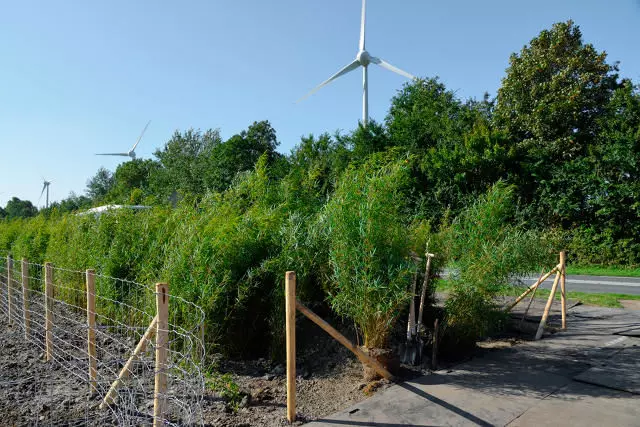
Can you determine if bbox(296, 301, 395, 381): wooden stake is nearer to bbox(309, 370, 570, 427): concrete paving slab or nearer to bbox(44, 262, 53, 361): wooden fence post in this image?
bbox(309, 370, 570, 427): concrete paving slab

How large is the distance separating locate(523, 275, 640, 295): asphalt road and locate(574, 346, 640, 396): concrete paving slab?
600cm

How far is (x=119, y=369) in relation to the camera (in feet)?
15.3

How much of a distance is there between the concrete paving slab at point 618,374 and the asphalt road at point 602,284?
6.00 m

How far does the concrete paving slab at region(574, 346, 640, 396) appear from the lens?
13.6 ft

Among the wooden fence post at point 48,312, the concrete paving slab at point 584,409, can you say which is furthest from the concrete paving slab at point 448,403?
the wooden fence post at point 48,312

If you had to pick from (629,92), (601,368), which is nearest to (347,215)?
(601,368)

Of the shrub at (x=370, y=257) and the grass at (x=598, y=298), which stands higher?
the shrub at (x=370, y=257)

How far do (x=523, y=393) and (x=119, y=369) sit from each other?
157 inches

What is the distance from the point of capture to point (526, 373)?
179 inches

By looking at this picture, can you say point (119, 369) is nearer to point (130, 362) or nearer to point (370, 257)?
point (130, 362)

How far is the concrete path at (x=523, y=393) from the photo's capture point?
346 centimetres

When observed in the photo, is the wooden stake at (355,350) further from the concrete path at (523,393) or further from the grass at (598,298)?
the grass at (598,298)

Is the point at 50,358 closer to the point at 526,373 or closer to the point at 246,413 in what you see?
the point at 246,413

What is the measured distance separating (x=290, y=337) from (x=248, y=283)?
1371mm
